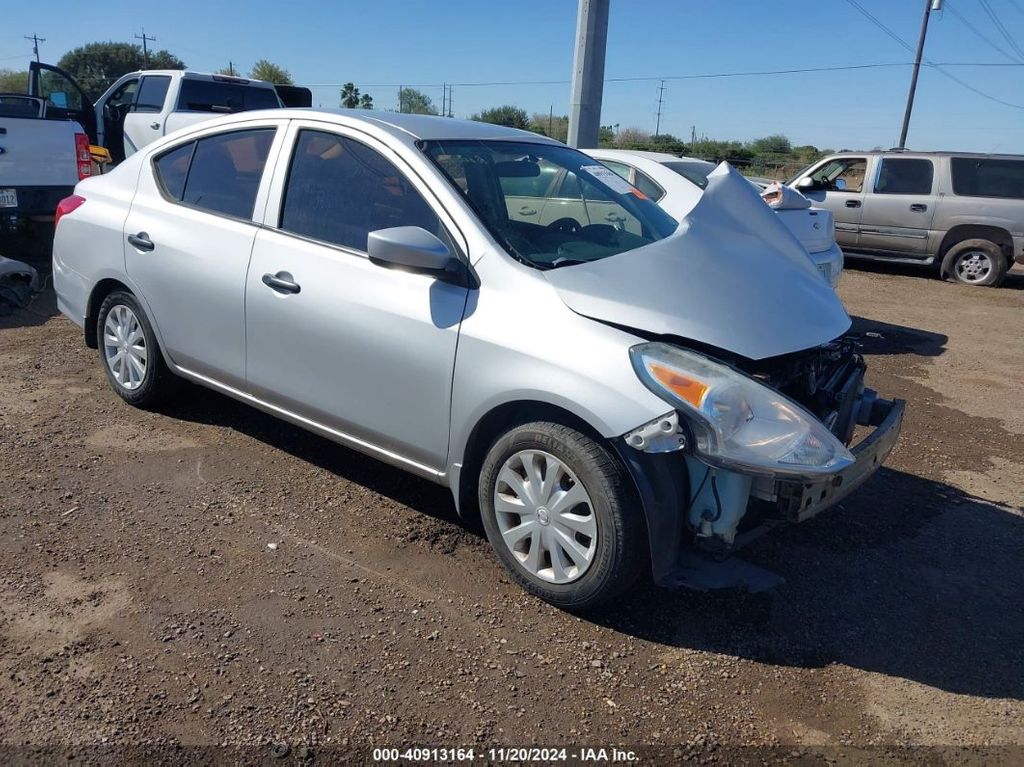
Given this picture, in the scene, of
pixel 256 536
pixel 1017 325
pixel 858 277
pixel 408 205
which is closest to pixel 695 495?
pixel 408 205

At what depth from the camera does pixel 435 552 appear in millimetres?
3625

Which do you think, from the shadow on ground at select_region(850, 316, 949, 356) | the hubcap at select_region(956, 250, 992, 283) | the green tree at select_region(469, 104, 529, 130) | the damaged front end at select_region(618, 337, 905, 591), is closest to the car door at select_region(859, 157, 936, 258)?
the hubcap at select_region(956, 250, 992, 283)

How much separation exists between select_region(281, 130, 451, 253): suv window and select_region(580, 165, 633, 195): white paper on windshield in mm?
1125

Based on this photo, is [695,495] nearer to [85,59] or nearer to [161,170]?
[161,170]

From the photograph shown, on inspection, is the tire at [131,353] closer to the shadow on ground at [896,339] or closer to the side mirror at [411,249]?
the side mirror at [411,249]

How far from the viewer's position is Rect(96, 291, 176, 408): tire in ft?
15.4

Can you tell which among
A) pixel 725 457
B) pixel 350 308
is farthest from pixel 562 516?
pixel 350 308

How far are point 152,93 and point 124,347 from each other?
9.50m

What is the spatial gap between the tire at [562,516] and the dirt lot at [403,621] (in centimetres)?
17

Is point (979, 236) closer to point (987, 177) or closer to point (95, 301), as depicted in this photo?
point (987, 177)

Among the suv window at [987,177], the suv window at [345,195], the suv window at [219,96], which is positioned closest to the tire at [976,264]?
the suv window at [987,177]

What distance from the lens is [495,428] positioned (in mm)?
3312

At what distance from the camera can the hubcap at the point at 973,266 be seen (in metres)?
12.2

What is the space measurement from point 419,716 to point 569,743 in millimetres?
475
